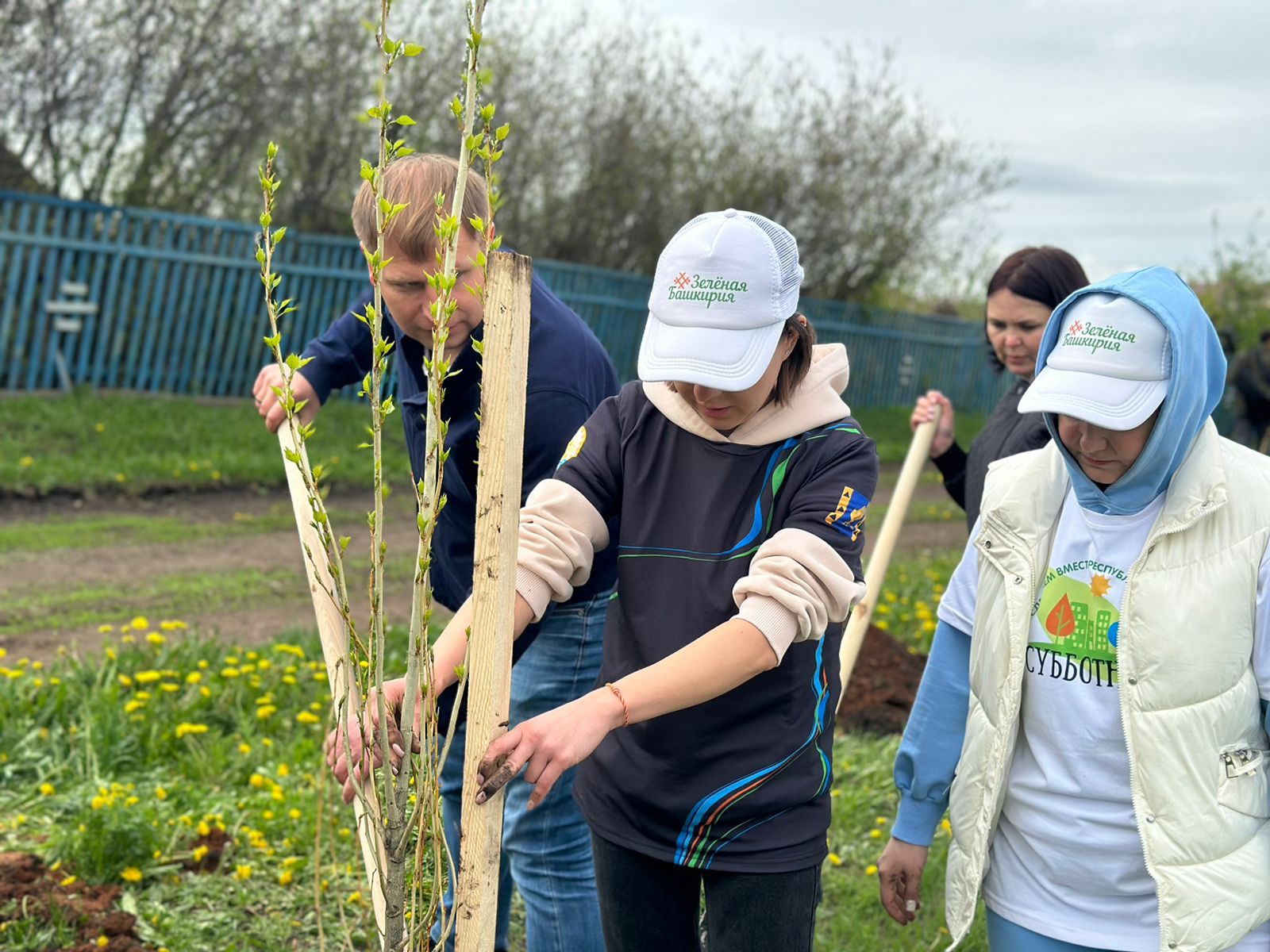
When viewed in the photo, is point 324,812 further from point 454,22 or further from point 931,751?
point 454,22

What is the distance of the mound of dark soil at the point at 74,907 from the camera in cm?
326

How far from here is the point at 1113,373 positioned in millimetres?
2129

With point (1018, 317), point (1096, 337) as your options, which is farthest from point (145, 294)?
point (1096, 337)

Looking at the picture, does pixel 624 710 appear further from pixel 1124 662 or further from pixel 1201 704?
pixel 1201 704

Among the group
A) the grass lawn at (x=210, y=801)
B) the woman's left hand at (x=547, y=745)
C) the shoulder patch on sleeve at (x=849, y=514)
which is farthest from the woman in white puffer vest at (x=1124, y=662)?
the grass lawn at (x=210, y=801)

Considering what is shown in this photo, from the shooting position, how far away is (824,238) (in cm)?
1742

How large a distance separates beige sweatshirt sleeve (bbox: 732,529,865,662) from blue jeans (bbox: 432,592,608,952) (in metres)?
0.84

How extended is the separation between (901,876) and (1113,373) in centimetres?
109

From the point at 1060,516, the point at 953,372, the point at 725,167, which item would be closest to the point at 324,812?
the point at 1060,516

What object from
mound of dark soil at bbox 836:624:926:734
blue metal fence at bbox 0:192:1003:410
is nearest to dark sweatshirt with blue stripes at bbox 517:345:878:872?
mound of dark soil at bbox 836:624:926:734

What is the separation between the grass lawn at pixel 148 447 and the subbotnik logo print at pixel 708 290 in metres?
6.46

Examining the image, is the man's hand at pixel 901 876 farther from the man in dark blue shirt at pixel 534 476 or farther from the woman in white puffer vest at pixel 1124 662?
the man in dark blue shirt at pixel 534 476

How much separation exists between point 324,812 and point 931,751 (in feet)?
6.93

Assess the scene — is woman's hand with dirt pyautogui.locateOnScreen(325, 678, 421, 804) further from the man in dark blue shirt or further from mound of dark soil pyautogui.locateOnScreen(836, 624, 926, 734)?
mound of dark soil pyautogui.locateOnScreen(836, 624, 926, 734)
